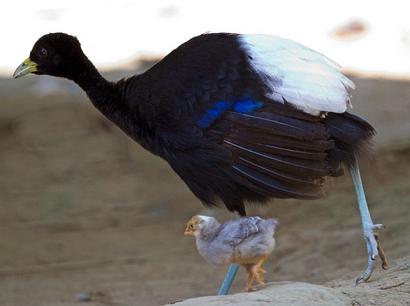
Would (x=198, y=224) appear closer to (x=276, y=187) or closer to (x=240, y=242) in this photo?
(x=240, y=242)

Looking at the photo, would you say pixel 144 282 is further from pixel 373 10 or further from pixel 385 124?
pixel 373 10

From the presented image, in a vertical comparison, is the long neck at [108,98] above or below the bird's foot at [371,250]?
above

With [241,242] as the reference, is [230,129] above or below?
above

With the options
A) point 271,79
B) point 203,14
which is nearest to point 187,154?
point 271,79

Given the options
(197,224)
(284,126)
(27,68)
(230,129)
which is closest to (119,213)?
(27,68)

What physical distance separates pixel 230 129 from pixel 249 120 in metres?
0.14

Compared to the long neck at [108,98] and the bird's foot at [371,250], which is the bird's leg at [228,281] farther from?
the long neck at [108,98]

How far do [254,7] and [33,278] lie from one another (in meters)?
5.59

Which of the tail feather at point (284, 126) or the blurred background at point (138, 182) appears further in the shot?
the blurred background at point (138, 182)

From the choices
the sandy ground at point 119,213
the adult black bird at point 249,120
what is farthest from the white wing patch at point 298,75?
the sandy ground at point 119,213

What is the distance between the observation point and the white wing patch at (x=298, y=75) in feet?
19.5

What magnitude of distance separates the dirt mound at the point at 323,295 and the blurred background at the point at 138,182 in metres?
1.03

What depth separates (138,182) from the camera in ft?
32.2

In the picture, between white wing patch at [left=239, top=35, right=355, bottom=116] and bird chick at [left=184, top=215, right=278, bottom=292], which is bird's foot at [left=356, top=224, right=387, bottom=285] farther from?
white wing patch at [left=239, top=35, right=355, bottom=116]
